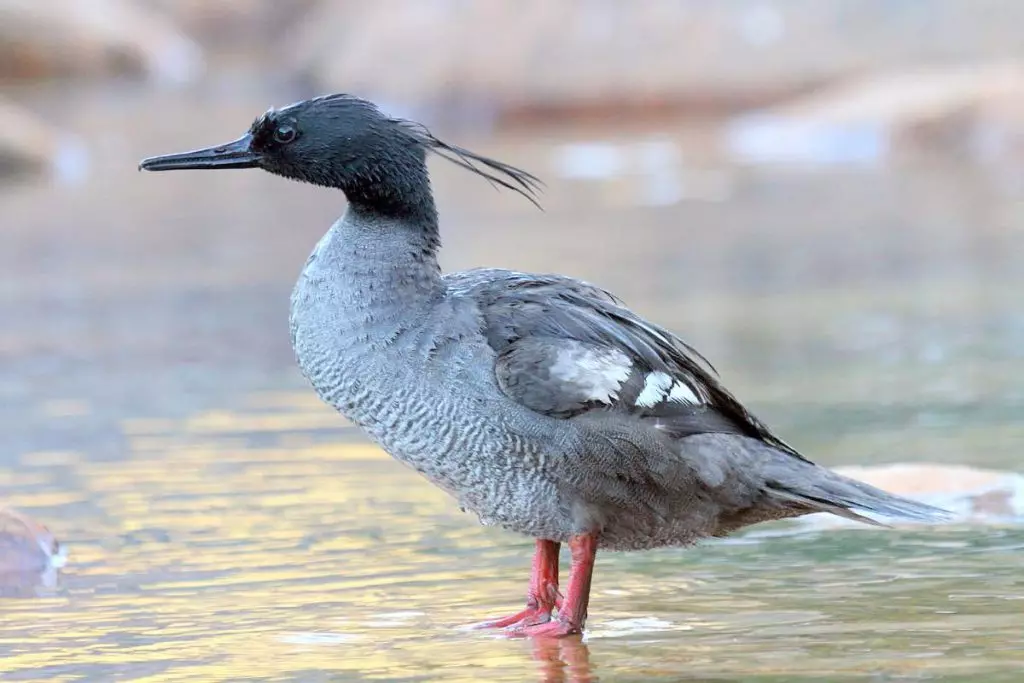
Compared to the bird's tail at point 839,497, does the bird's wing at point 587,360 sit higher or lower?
higher

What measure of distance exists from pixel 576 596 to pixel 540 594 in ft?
0.80

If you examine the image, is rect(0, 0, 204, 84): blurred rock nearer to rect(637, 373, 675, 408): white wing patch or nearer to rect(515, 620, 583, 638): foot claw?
rect(637, 373, 675, 408): white wing patch

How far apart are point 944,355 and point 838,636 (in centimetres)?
472

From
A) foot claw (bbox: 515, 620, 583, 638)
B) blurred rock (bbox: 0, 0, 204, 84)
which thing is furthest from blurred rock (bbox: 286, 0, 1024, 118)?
foot claw (bbox: 515, 620, 583, 638)

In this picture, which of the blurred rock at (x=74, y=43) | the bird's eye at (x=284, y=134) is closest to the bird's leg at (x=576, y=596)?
the bird's eye at (x=284, y=134)

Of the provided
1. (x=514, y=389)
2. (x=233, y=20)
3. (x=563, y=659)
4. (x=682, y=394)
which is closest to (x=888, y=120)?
(x=682, y=394)

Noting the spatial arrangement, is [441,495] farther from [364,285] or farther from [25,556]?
[364,285]

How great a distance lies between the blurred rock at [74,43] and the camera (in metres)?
30.2

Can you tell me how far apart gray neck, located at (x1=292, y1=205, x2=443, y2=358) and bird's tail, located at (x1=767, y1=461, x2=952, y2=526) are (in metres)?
1.20

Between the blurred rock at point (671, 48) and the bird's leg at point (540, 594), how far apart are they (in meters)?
17.7

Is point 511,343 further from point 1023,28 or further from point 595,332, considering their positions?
point 1023,28

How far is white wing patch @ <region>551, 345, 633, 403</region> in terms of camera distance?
539 centimetres

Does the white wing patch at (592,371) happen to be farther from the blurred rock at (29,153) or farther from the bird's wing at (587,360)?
the blurred rock at (29,153)

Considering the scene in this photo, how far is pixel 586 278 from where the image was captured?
478 inches
